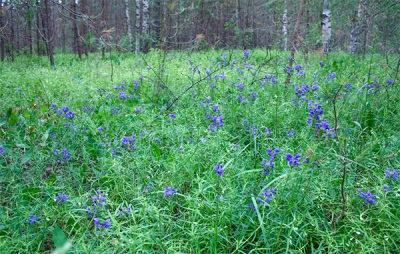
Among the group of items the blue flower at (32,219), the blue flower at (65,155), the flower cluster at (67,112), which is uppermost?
the flower cluster at (67,112)

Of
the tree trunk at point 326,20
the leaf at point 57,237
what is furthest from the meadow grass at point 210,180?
the tree trunk at point 326,20

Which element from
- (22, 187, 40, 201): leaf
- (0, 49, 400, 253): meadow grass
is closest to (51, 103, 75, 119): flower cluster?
(0, 49, 400, 253): meadow grass

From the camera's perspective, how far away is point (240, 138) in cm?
300

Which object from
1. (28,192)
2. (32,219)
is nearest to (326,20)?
(28,192)

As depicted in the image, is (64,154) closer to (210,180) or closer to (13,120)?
(13,120)

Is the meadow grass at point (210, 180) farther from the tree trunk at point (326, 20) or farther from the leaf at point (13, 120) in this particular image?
the tree trunk at point (326, 20)

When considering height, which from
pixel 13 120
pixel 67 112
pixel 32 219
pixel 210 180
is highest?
pixel 67 112

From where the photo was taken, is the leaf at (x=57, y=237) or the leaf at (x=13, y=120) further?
the leaf at (x=13, y=120)

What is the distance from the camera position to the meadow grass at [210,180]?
1738 millimetres

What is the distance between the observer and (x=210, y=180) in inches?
85.4

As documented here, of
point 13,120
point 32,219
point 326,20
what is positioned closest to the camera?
point 32,219

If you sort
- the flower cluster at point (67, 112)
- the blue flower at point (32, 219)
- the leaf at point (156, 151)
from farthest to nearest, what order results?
the flower cluster at point (67, 112) → the leaf at point (156, 151) → the blue flower at point (32, 219)

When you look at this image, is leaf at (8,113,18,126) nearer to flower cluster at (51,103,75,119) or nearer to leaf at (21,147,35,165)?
flower cluster at (51,103,75,119)

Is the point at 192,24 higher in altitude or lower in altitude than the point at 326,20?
higher
